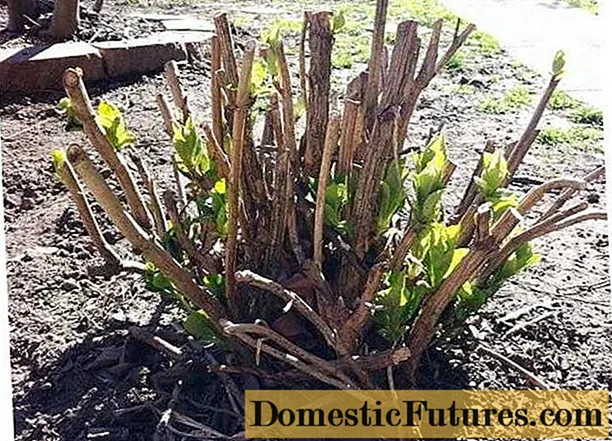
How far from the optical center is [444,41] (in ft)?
9.83

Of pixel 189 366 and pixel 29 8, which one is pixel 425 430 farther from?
pixel 29 8

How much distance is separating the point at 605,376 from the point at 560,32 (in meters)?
2.22

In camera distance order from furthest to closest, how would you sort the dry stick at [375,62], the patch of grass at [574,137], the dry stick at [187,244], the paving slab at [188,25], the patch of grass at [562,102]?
the paving slab at [188,25] < the patch of grass at [562,102] < the patch of grass at [574,137] < the dry stick at [187,244] < the dry stick at [375,62]

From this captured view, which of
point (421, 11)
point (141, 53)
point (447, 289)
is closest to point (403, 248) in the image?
point (447, 289)

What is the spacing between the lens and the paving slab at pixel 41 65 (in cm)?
222

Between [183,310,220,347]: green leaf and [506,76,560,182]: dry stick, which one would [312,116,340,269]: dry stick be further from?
[506,76,560,182]: dry stick

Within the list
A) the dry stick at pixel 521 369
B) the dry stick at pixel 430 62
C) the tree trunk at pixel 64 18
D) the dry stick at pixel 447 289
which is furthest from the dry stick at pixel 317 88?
the tree trunk at pixel 64 18

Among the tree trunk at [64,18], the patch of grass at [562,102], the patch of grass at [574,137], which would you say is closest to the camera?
the patch of grass at [574,137]

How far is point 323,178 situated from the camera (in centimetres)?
95

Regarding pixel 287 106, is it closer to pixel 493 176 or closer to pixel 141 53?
pixel 493 176

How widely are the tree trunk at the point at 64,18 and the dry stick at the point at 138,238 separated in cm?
172

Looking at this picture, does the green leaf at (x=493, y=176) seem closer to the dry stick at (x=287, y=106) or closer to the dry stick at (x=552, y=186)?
the dry stick at (x=552, y=186)

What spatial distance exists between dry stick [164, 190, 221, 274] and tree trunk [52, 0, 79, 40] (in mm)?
1654

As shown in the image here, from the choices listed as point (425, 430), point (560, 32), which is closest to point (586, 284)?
point (425, 430)
